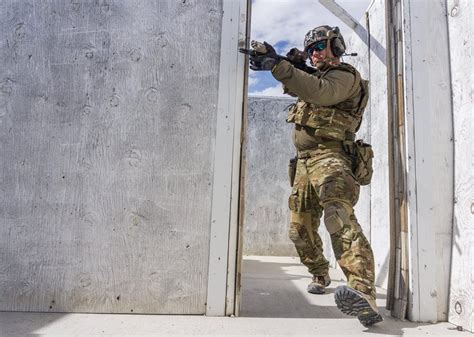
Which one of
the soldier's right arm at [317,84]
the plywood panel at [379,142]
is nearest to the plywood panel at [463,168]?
the soldier's right arm at [317,84]

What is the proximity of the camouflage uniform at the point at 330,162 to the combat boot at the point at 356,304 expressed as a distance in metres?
0.09

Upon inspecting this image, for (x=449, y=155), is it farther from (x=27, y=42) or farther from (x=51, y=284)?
(x=27, y=42)

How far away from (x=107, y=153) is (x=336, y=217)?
126 centimetres

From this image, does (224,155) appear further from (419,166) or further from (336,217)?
(419,166)

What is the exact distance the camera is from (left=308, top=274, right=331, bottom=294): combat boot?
267 cm

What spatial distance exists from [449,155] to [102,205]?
1.89 m

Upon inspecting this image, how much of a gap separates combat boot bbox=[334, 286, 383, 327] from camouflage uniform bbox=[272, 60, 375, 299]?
0.09 meters

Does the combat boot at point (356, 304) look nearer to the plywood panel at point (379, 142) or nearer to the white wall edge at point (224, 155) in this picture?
the white wall edge at point (224, 155)

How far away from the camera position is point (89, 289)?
6.55ft

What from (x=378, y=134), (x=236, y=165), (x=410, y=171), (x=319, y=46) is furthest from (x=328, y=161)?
(x=378, y=134)

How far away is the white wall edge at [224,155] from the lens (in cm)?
201

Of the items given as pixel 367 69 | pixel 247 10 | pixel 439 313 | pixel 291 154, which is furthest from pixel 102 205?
pixel 291 154

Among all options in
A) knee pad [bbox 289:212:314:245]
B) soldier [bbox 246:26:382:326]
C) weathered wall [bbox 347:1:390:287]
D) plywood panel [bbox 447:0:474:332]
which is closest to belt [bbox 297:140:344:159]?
soldier [bbox 246:26:382:326]

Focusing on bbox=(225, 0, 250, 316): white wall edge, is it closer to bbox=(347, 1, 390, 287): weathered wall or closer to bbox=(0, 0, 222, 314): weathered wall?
bbox=(0, 0, 222, 314): weathered wall
